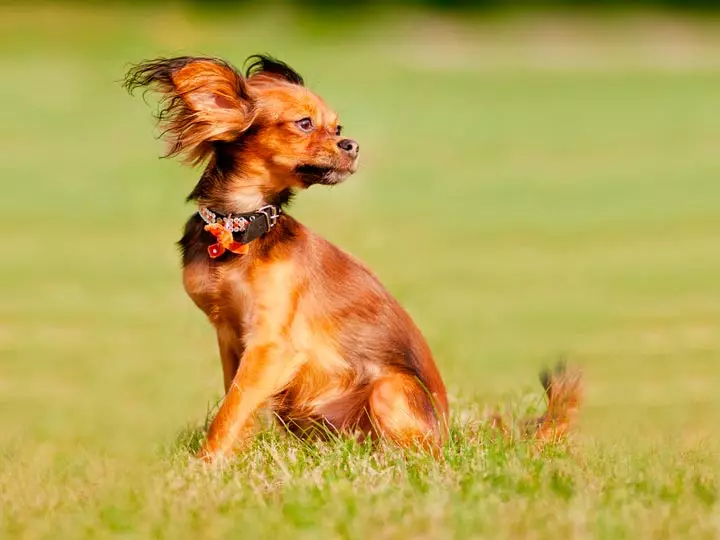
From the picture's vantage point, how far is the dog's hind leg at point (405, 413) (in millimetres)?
5184

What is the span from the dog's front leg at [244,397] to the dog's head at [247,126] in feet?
2.50

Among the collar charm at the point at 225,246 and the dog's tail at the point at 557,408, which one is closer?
the collar charm at the point at 225,246

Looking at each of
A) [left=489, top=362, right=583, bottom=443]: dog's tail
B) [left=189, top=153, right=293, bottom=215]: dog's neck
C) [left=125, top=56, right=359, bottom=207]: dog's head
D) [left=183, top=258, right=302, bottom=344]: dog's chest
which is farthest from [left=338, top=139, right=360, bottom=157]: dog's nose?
[left=489, top=362, right=583, bottom=443]: dog's tail

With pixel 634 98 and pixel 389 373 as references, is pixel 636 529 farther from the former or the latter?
pixel 634 98

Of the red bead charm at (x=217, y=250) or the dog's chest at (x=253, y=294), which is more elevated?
the red bead charm at (x=217, y=250)

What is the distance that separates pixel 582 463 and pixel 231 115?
2.13 meters

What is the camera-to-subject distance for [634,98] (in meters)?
27.2

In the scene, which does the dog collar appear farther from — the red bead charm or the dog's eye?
the dog's eye

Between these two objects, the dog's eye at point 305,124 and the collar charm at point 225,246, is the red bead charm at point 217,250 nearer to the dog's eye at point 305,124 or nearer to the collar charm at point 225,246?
the collar charm at point 225,246

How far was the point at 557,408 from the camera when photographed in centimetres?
561

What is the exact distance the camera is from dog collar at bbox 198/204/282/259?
5.25 metres

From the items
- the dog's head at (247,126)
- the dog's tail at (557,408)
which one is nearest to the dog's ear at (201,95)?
the dog's head at (247,126)

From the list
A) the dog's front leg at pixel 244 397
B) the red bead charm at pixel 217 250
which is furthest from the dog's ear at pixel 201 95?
the dog's front leg at pixel 244 397

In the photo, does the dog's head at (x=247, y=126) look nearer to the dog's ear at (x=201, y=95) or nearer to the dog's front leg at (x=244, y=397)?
the dog's ear at (x=201, y=95)
